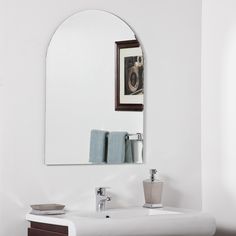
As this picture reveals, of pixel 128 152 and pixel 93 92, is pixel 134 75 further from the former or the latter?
pixel 128 152

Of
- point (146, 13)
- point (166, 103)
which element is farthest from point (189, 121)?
point (146, 13)

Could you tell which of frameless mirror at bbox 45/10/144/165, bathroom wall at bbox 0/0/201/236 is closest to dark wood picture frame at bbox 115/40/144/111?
frameless mirror at bbox 45/10/144/165

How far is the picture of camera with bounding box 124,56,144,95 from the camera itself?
10.3 feet

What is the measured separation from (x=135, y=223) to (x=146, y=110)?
0.78 meters

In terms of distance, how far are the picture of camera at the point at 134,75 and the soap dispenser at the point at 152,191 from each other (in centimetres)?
42

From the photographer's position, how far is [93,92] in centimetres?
302

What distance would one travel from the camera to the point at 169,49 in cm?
329

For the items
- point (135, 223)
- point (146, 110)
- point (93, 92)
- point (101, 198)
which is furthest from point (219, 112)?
point (135, 223)

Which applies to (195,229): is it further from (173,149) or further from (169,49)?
(169,49)

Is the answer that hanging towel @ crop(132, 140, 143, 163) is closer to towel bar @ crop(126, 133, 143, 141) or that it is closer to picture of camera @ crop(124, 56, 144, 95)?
towel bar @ crop(126, 133, 143, 141)

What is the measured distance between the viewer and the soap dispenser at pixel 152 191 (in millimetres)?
3033

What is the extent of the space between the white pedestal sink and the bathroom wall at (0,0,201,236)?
0.50 feet

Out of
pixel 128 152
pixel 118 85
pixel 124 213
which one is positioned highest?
pixel 118 85

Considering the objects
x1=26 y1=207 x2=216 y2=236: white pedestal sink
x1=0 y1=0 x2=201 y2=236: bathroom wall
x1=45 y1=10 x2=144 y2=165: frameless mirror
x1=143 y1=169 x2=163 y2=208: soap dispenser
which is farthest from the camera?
x1=143 y1=169 x2=163 y2=208: soap dispenser
